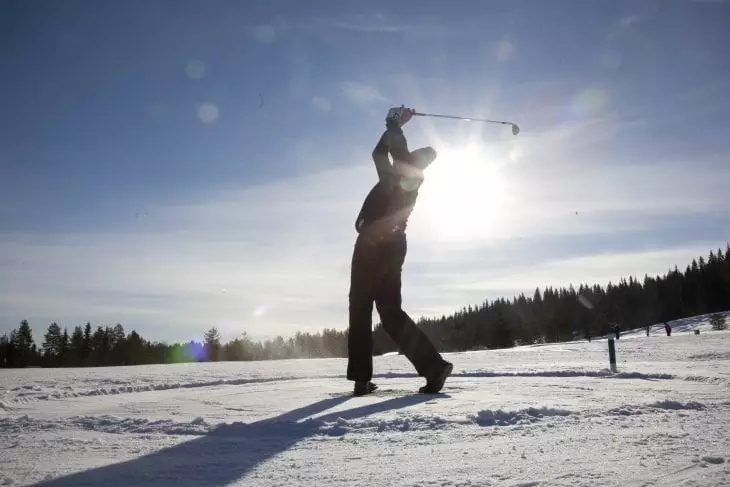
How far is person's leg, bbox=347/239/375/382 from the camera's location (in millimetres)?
8570

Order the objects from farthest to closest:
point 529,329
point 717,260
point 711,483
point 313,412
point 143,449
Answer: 1. point 529,329
2. point 717,260
3. point 313,412
4. point 143,449
5. point 711,483

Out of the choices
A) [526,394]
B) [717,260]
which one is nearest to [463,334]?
[717,260]

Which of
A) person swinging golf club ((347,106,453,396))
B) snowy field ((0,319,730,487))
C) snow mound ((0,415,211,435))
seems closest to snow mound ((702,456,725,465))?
snowy field ((0,319,730,487))

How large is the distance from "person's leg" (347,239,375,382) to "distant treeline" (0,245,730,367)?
275ft

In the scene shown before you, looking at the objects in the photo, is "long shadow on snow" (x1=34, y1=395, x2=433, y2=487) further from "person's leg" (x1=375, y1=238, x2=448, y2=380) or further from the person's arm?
the person's arm

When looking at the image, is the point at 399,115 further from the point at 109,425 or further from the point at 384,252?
the point at 109,425

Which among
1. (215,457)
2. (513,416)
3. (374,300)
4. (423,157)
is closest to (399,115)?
(423,157)

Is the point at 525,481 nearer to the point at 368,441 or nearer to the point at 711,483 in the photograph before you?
the point at 711,483

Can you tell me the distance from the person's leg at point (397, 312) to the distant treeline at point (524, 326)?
276ft

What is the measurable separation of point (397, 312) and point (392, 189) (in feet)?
6.70

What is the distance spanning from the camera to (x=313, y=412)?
222 inches

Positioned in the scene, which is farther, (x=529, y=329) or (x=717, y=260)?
(x=529, y=329)

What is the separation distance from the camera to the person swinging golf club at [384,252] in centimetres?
861

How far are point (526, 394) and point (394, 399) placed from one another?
5.60 feet
